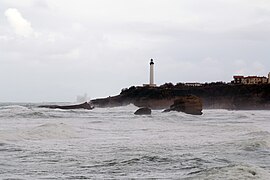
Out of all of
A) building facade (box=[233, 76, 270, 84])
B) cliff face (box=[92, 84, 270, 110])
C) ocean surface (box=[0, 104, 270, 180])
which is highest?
building facade (box=[233, 76, 270, 84])

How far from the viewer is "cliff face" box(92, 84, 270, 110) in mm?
83438

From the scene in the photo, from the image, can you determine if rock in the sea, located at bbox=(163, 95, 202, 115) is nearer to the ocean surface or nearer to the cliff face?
the ocean surface

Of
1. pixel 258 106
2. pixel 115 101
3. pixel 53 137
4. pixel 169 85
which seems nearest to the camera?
pixel 53 137

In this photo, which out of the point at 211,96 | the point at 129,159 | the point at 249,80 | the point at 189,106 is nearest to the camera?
the point at 129,159

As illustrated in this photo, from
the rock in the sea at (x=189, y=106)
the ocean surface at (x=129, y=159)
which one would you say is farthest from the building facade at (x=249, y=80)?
the ocean surface at (x=129, y=159)

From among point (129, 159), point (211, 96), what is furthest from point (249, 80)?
point (129, 159)

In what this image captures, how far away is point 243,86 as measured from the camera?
86688 mm

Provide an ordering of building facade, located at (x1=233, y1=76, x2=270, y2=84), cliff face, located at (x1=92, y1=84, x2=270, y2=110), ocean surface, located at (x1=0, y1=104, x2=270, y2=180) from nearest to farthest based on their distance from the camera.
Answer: ocean surface, located at (x1=0, y1=104, x2=270, y2=180)
cliff face, located at (x1=92, y1=84, x2=270, y2=110)
building facade, located at (x1=233, y1=76, x2=270, y2=84)

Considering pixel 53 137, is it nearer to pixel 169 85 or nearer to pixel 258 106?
pixel 258 106

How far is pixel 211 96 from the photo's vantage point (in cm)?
8706

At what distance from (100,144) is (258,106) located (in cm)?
6830

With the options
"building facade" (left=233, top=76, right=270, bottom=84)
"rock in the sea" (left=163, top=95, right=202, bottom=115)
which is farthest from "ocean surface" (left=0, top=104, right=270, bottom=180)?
"building facade" (left=233, top=76, right=270, bottom=84)

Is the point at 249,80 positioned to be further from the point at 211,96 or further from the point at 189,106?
the point at 189,106

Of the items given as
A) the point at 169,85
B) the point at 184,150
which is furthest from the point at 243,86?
the point at 184,150
